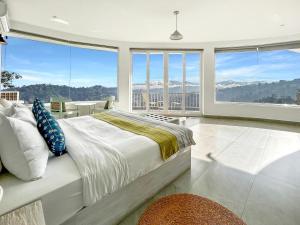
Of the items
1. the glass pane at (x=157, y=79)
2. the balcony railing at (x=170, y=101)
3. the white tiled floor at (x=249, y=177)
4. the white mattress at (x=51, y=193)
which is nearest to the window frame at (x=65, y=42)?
the balcony railing at (x=170, y=101)

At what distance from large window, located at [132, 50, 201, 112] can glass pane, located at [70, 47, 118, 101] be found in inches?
31.1

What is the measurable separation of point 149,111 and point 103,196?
5449 millimetres

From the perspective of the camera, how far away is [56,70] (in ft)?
18.5

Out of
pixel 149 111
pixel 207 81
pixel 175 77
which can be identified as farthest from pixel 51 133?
pixel 207 81

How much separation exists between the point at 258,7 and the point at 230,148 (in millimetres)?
2744

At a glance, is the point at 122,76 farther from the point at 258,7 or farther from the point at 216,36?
the point at 258,7

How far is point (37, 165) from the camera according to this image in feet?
3.85

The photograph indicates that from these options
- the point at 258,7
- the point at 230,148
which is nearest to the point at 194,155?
the point at 230,148

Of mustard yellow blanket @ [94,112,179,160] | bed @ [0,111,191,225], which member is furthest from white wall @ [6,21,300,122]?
bed @ [0,111,191,225]

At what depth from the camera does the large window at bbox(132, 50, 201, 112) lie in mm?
6531

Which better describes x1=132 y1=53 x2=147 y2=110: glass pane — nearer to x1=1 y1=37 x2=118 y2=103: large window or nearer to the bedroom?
the bedroom

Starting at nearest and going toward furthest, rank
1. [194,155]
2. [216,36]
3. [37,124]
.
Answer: [37,124] < [194,155] < [216,36]

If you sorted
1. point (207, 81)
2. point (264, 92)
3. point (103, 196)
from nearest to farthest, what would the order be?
point (103, 196) → point (264, 92) → point (207, 81)

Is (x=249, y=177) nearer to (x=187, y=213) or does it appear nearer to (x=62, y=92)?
(x=187, y=213)
